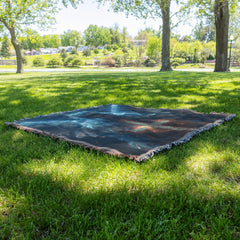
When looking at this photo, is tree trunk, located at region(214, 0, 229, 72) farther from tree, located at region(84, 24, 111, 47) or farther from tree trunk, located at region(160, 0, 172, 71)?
tree, located at region(84, 24, 111, 47)

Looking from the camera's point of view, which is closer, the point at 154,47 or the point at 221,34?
the point at 221,34

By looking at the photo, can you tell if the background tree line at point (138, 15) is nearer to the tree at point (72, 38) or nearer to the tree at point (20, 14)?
the tree at point (20, 14)

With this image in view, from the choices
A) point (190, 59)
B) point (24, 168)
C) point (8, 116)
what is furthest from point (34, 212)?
point (190, 59)

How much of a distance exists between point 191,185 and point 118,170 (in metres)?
0.60

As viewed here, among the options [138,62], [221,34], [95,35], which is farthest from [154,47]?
[95,35]

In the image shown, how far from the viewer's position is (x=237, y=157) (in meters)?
2.21

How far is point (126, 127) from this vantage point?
10.8 feet

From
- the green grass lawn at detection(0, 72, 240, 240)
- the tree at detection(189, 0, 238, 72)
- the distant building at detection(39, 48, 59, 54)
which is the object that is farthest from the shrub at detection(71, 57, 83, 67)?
the distant building at detection(39, 48, 59, 54)

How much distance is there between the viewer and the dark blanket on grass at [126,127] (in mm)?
2531

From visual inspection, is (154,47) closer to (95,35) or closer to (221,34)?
(221,34)

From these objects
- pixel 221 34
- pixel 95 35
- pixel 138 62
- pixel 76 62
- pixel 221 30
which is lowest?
pixel 138 62

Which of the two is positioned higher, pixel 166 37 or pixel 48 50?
pixel 48 50

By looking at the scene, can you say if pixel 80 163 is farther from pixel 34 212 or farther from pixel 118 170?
pixel 34 212

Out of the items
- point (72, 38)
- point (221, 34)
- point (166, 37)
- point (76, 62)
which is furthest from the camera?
point (72, 38)
